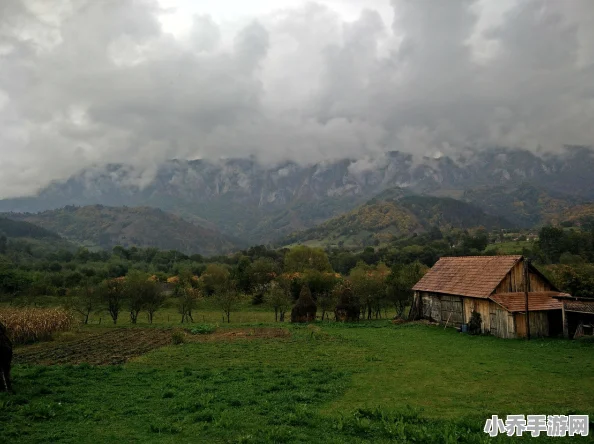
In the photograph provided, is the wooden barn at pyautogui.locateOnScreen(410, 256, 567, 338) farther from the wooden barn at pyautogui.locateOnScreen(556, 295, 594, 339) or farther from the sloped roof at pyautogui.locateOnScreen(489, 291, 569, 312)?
the wooden barn at pyautogui.locateOnScreen(556, 295, 594, 339)

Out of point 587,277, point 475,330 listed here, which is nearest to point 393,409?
point 475,330

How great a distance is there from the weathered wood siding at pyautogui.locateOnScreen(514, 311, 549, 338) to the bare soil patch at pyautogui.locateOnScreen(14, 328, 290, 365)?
18142 millimetres

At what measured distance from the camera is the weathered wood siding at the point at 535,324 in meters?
30.0

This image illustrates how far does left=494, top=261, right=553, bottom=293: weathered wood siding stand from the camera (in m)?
32.8

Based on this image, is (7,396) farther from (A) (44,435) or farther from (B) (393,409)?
(B) (393,409)

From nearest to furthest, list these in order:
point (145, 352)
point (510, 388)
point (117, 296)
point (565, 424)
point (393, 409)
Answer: point (565, 424) → point (393, 409) → point (510, 388) → point (145, 352) → point (117, 296)

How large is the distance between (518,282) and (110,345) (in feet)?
110

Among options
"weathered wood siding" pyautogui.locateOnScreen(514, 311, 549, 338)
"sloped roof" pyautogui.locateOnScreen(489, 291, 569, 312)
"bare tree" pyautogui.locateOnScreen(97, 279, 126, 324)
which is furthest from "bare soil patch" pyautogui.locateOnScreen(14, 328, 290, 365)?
"weathered wood siding" pyautogui.locateOnScreen(514, 311, 549, 338)

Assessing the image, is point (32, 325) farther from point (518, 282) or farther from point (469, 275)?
point (518, 282)

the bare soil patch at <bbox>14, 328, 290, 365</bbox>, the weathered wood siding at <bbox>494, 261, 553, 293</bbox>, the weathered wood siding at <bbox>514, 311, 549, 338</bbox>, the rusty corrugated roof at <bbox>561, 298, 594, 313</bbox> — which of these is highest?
the weathered wood siding at <bbox>494, 261, 553, 293</bbox>

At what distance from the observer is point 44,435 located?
461 inches

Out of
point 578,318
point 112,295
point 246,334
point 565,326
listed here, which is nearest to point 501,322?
point 565,326

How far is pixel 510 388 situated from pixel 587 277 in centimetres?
3593

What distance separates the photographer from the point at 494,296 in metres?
31.9
